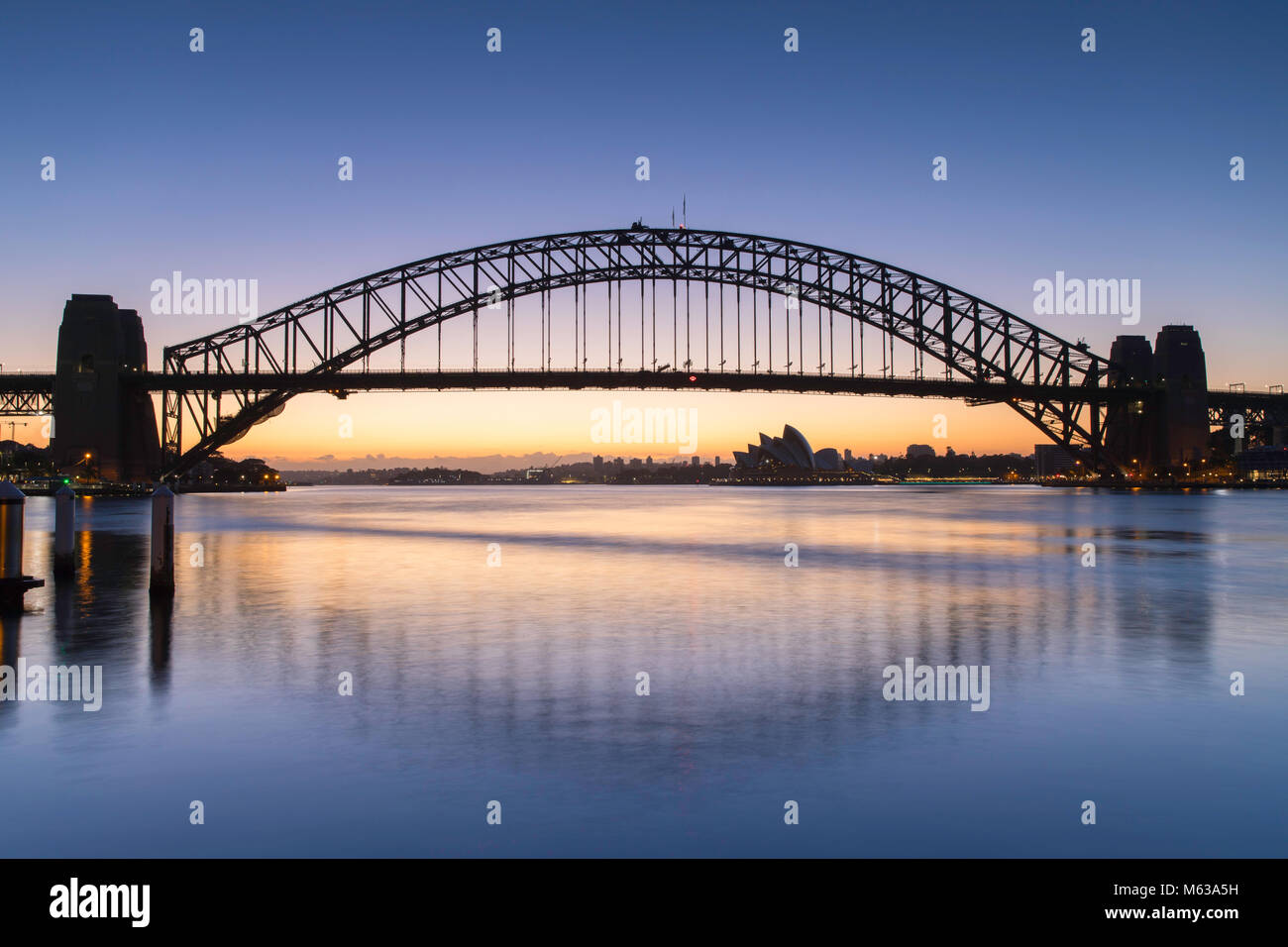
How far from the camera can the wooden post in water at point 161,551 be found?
14.3m

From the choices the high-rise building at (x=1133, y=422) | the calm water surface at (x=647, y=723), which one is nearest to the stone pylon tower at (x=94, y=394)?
the calm water surface at (x=647, y=723)

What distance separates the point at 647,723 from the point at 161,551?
34.9 ft

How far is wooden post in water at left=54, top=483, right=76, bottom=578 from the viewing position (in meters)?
16.4

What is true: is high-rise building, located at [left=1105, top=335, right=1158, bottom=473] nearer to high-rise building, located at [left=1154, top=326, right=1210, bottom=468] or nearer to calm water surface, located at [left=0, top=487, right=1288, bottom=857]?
high-rise building, located at [left=1154, top=326, right=1210, bottom=468]

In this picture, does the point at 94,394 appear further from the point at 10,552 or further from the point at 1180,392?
the point at 1180,392

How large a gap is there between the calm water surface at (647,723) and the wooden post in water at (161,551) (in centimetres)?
34

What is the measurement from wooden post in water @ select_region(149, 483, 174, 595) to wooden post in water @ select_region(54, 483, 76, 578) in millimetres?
2760

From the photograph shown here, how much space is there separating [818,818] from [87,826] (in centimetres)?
389

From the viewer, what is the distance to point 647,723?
23.3ft

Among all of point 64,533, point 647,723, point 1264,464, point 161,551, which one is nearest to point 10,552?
point 161,551

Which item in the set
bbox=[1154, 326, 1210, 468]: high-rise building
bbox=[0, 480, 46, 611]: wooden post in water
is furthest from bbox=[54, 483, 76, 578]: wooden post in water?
bbox=[1154, 326, 1210, 468]: high-rise building

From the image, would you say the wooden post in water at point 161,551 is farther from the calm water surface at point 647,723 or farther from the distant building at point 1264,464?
the distant building at point 1264,464

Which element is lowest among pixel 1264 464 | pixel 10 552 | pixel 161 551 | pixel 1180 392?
pixel 161 551
